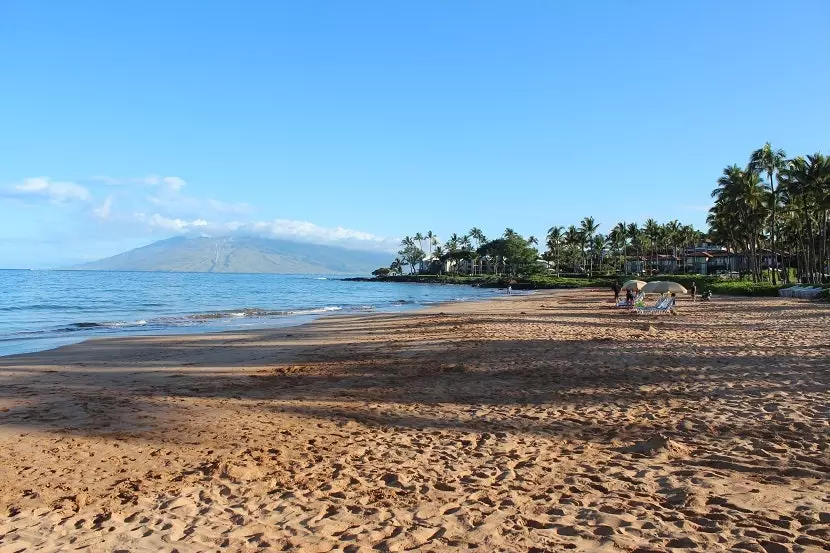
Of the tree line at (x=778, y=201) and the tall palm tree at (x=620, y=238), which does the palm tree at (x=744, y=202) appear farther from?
the tall palm tree at (x=620, y=238)

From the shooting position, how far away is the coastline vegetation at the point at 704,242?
47.4m

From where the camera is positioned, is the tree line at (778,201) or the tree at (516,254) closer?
A: the tree line at (778,201)

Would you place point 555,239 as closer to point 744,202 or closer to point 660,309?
point 744,202

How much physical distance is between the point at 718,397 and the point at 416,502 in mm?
5585

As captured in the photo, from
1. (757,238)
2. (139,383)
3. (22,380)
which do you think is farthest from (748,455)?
(757,238)

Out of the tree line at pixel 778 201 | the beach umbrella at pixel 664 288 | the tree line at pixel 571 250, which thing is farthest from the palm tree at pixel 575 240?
the beach umbrella at pixel 664 288

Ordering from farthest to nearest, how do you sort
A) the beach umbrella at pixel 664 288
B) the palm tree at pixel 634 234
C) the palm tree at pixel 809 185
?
the palm tree at pixel 634 234 → the palm tree at pixel 809 185 → the beach umbrella at pixel 664 288

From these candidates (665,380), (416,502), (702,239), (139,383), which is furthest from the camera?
(702,239)

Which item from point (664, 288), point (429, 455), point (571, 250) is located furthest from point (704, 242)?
point (429, 455)

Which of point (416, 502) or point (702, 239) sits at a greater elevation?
point (702, 239)

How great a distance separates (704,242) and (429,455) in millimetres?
130069

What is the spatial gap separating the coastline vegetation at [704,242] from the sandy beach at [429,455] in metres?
29.2

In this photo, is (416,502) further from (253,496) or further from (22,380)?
(22,380)

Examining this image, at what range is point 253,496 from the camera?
15.9 feet
